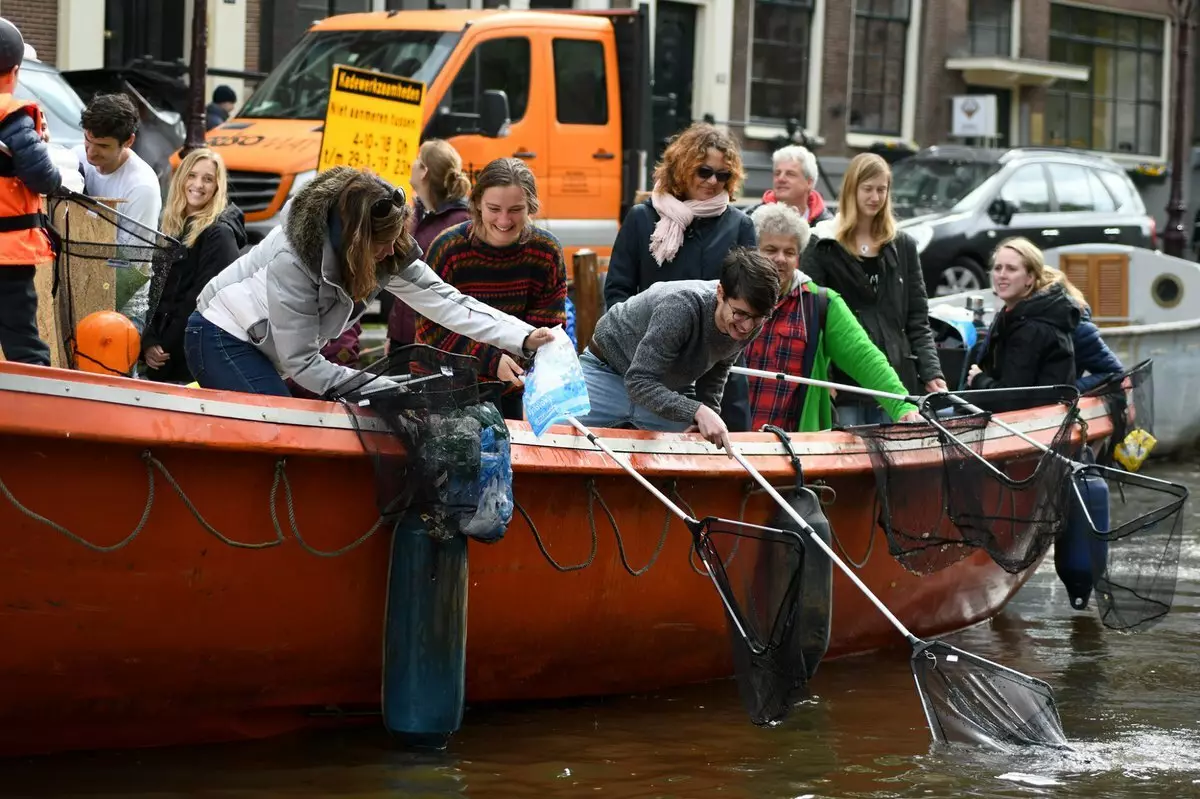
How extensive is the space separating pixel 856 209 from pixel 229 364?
3.35m

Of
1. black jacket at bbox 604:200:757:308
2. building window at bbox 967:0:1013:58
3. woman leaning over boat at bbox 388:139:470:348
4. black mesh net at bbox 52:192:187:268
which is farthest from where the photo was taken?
building window at bbox 967:0:1013:58

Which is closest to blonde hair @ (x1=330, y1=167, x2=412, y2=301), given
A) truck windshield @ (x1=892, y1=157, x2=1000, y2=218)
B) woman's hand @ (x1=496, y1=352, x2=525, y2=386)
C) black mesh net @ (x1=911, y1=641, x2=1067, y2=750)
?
woman's hand @ (x1=496, y1=352, x2=525, y2=386)

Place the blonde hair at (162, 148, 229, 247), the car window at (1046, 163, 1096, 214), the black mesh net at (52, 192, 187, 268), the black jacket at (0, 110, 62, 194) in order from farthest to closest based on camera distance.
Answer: the car window at (1046, 163, 1096, 214), the blonde hair at (162, 148, 229, 247), the black mesh net at (52, 192, 187, 268), the black jacket at (0, 110, 62, 194)

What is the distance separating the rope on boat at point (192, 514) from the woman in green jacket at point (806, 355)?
243cm

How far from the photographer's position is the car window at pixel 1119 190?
20422mm

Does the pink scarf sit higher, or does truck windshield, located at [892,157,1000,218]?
truck windshield, located at [892,157,1000,218]

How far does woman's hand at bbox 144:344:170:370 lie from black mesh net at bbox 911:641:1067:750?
3.31 metres

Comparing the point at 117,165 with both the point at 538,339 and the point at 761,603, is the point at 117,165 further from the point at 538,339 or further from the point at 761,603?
the point at 761,603

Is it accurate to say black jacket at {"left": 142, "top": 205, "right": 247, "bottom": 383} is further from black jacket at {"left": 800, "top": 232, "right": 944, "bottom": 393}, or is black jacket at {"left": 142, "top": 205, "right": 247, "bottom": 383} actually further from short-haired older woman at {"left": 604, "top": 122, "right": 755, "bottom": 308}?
black jacket at {"left": 800, "top": 232, "right": 944, "bottom": 393}

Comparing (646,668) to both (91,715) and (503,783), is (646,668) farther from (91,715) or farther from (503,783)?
(91,715)

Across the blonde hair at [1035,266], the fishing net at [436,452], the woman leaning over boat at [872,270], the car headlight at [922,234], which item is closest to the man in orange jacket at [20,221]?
the fishing net at [436,452]

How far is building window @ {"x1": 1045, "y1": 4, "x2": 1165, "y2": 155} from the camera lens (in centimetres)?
3478

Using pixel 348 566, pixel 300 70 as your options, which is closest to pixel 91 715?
pixel 348 566

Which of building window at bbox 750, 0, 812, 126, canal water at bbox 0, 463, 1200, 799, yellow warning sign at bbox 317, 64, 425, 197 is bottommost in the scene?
canal water at bbox 0, 463, 1200, 799
